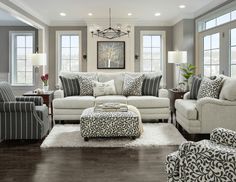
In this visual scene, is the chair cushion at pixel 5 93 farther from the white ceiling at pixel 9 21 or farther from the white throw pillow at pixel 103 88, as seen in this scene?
the white ceiling at pixel 9 21

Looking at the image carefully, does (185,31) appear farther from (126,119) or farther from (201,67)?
(126,119)

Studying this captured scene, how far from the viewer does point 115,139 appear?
4387mm

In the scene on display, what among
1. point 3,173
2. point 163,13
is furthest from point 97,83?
point 3,173

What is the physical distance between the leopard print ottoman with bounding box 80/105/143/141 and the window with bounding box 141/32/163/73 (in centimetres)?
435

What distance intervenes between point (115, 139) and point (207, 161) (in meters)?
2.88

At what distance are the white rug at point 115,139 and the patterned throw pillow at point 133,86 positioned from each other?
1.21 metres

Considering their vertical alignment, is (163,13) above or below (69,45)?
above

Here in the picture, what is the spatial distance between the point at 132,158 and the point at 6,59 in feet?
21.1

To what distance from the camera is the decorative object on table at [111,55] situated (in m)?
8.04

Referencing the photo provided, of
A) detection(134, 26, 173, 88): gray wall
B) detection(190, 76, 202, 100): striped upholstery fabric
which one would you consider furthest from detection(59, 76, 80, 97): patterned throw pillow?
detection(134, 26, 173, 88): gray wall

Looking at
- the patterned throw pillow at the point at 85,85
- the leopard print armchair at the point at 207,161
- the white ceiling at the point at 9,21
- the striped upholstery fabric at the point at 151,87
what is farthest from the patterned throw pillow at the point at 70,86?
the leopard print armchair at the point at 207,161

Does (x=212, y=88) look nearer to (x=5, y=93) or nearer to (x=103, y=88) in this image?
(x=103, y=88)

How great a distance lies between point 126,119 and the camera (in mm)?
4254

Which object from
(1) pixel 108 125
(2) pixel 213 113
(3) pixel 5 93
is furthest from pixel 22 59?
(2) pixel 213 113
